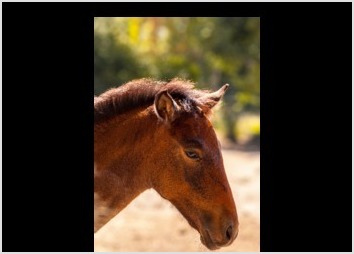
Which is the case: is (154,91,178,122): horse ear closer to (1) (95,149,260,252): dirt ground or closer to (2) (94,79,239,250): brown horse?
(2) (94,79,239,250): brown horse

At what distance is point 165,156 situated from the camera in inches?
149

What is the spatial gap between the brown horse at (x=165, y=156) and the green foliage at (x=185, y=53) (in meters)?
12.1

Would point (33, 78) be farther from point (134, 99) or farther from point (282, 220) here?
point (282, 220)

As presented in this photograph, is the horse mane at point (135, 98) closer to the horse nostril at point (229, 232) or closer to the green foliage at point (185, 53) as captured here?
the horse nostril at point (229, 232)

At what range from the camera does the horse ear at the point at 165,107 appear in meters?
3.67

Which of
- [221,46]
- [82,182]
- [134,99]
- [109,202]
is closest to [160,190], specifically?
[109,202]

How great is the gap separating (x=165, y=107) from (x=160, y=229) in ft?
19.9

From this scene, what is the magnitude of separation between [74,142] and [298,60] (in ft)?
4.74

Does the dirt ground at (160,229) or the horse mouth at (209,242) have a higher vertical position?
the horse mouth at (209,242)

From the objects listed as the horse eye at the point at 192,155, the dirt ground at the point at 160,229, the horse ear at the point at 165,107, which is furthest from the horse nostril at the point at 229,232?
the dirt ground at the point at 160,229

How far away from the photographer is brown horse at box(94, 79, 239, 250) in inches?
145

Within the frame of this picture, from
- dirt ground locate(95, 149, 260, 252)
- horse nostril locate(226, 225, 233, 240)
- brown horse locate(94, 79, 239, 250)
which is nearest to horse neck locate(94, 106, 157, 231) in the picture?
brown horse locate(94, 79, 239, 250)

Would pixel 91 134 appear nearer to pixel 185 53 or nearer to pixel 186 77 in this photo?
pixel 186 77

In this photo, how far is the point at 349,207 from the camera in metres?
3.51
